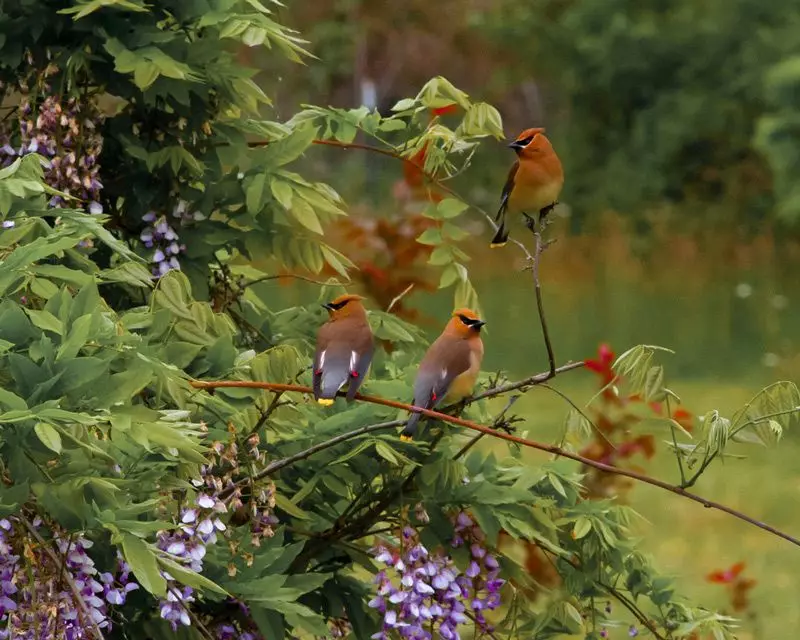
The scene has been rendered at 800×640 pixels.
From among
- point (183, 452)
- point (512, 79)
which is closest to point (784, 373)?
point (512, 79)

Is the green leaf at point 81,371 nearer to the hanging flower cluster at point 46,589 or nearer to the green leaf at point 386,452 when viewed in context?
the hanging flower cluster at point 46,589

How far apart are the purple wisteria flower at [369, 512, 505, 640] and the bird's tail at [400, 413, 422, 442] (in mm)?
237

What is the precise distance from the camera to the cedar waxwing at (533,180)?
3.01 metres

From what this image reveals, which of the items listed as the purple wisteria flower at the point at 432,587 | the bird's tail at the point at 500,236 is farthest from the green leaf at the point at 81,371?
the bird's tail at the point at 500,236

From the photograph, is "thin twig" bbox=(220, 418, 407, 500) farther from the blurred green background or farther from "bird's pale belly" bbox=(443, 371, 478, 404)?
the blurred green background

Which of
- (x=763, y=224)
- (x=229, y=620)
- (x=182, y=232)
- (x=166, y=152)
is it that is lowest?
(x=763, y=224)

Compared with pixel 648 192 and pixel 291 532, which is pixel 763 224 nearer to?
pixel 648 192

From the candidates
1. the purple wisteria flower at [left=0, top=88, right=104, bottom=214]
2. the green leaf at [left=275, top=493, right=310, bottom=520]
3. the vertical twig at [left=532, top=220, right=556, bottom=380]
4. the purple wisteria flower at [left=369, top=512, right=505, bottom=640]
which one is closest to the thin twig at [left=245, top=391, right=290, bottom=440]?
the green leaf at [left=275, top=493, right=310, bottom=520]

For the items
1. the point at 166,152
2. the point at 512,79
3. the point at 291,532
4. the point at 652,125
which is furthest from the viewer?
the point at 512,79

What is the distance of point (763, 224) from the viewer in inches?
611

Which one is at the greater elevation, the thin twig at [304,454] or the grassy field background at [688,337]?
the thin twig at [304,454]

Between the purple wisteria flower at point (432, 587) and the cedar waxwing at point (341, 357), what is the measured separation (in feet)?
1.27

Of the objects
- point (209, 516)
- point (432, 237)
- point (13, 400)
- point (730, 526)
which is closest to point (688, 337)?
point (730, 526)

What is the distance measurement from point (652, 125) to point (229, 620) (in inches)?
501
